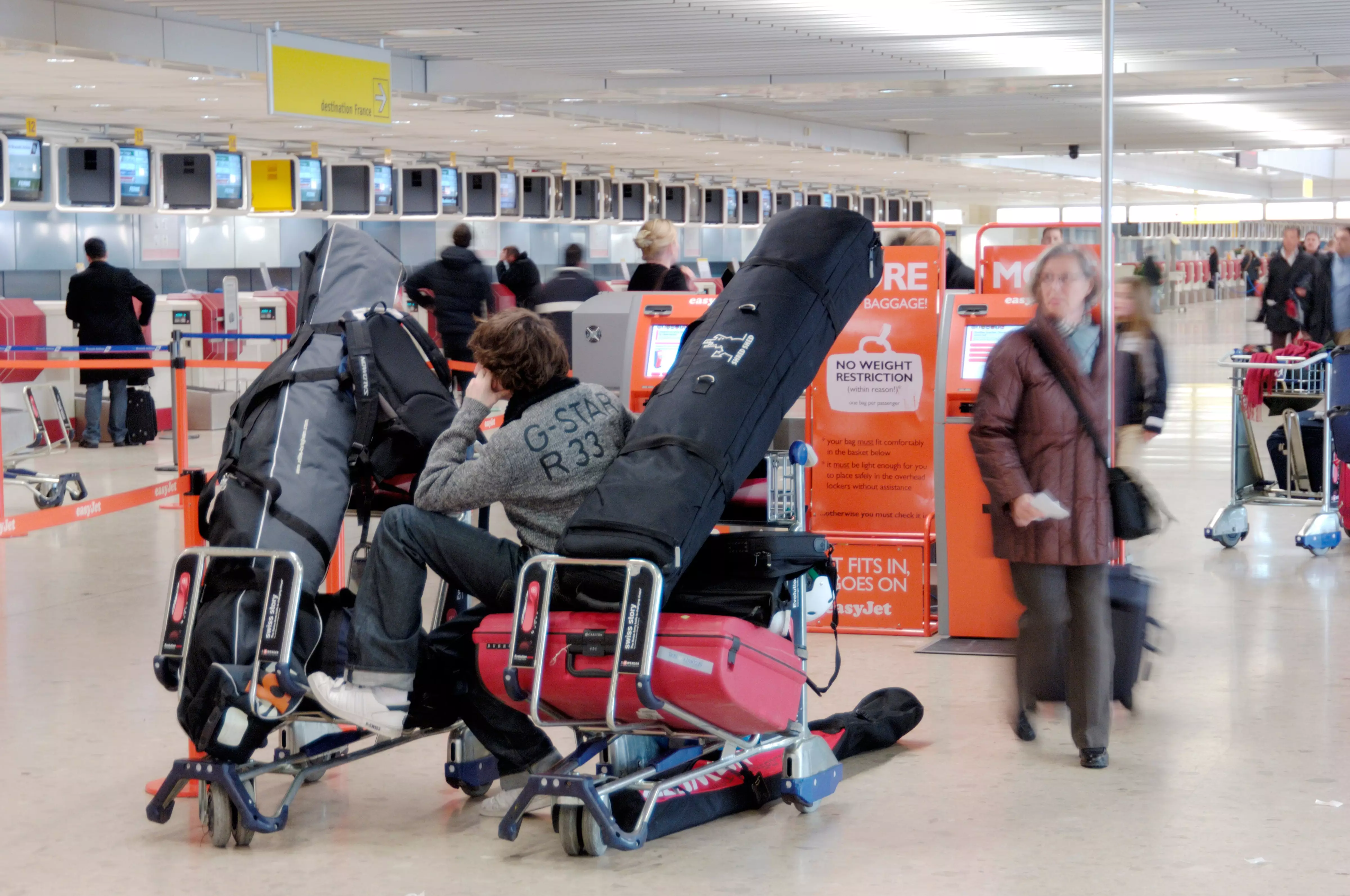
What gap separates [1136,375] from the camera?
459cm

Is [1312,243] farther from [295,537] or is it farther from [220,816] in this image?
[220,816]

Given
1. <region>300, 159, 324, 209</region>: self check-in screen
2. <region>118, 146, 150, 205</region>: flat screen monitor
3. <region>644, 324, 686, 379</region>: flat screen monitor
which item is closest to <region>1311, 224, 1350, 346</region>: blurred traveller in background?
<region>644, 324, 686, 379</region>: flat screen monitor

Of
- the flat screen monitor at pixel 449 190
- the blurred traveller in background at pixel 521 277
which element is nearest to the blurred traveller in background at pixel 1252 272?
the flat screen monitor at pixel 449 190

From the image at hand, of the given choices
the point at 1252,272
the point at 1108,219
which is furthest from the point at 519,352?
the point at 1252,272

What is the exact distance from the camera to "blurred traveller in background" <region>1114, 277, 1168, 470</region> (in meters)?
4.55

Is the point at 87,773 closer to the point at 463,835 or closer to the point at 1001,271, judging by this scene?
the point at 463,835

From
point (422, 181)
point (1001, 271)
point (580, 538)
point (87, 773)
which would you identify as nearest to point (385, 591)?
point (580, 538)

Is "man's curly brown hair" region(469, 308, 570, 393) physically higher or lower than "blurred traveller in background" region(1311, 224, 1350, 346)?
lower

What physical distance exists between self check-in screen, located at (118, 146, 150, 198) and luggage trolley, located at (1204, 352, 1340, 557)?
34.9 feet

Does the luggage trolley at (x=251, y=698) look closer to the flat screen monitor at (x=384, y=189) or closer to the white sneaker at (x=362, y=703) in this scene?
the white sneaker at (x=362, y=703)

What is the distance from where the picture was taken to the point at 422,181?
61.2 ft

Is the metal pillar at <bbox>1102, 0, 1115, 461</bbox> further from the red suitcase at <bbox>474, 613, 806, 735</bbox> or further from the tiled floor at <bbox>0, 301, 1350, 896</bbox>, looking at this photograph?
the red suitcase at <bbox>474, 613, 806, 735</bbox>

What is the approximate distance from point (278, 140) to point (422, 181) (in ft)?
8.31

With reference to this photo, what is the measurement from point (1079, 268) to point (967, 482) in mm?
1510
